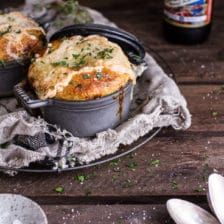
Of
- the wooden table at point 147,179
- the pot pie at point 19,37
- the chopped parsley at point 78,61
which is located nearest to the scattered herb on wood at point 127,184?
the wooden table at point 147,179

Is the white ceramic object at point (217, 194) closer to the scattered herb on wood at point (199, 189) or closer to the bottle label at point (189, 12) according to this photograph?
the scattered herb on wood at point (199, 189)

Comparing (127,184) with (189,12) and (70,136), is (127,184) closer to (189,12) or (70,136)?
(70,136)

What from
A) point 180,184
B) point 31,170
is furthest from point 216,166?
point 31,170

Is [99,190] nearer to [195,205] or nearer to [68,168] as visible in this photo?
[68,168]

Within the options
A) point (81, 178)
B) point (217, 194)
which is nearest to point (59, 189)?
point (81, 178)

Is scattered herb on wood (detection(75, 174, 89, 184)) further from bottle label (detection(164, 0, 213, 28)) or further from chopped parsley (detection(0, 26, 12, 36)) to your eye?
bottle label (detection(164, 0, 213, 28))

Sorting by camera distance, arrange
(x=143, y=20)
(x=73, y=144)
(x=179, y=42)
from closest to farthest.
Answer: (x=73, y=144) → (x=179, y=42) → (x=143, y=20)
